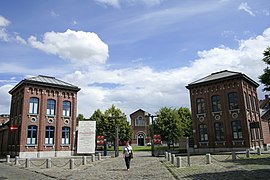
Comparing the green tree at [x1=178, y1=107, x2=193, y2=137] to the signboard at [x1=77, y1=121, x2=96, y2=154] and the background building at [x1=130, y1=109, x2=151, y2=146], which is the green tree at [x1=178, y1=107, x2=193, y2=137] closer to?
the background building at [x1=130, y1=109, x2=151, y2=146]

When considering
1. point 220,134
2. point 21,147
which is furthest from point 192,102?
point 21,147

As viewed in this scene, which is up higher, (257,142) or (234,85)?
(234,85)

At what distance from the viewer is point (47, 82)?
3419 centimetres

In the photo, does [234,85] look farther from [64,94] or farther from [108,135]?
[108,135]

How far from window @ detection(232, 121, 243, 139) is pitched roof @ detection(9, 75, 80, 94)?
21521 millimetres

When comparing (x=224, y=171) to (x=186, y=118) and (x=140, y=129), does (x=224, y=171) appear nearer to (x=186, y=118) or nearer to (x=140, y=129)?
(x=186, y=118)

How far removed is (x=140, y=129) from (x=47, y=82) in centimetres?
3956

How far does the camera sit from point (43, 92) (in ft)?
110

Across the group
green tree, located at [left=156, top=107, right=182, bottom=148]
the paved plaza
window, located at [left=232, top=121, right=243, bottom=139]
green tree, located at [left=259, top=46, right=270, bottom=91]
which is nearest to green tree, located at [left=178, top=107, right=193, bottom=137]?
green tree, located at [left=156, top=107, right=182, bottom=148]

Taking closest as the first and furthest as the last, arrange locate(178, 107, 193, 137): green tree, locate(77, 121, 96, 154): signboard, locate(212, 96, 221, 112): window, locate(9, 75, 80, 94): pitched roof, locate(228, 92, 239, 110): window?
locate(77, 121, 96, 154): signboard → locate(228, 92, 239, 110): window → locate(9, 75, 80, 94): pitched roof → locate(212, 96, 221, 112): window → locate(178, 107, 193, 137): green tree

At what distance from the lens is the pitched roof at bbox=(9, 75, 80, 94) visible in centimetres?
3271

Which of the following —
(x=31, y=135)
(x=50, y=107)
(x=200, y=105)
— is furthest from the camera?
(x=200, y=105)

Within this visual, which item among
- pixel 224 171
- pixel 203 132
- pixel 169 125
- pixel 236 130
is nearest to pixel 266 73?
pixel 224 171

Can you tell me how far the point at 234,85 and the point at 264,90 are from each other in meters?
20.3
